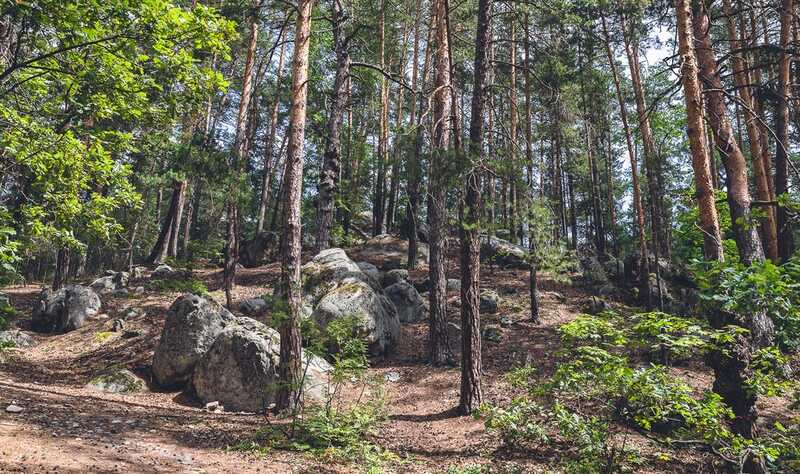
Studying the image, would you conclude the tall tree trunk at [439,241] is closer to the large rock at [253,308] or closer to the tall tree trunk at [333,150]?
the tall tree trunk at [333,150]

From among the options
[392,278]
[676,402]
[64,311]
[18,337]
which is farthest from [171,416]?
[392,278]

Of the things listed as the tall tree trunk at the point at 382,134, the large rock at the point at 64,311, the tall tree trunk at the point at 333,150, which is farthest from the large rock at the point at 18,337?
the tall tree trunk at the point at 382,134

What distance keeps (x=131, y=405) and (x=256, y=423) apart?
2507 millimetres

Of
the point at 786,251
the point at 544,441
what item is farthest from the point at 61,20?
the point at 786,251

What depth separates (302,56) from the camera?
27.2 feet

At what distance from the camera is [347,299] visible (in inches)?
456

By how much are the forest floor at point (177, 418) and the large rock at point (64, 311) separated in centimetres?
38

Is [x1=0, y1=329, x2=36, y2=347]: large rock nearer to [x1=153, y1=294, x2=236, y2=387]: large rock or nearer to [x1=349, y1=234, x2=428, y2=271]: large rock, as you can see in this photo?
[x1=153, y1=294, x2=236, y2=387]: large rock

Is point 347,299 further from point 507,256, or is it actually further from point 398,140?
point 507,256

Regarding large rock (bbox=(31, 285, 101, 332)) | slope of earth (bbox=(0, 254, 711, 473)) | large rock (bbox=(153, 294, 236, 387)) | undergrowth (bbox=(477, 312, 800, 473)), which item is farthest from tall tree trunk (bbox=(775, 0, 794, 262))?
large rock (bbox=(31, 285, 101, 332))

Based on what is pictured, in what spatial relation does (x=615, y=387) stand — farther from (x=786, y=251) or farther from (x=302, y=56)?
(x=786, y=251)

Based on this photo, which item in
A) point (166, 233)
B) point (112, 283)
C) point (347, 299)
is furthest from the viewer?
point (166, 233)

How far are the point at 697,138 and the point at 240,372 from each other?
8.76 m

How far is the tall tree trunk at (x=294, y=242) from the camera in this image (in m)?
7.24
